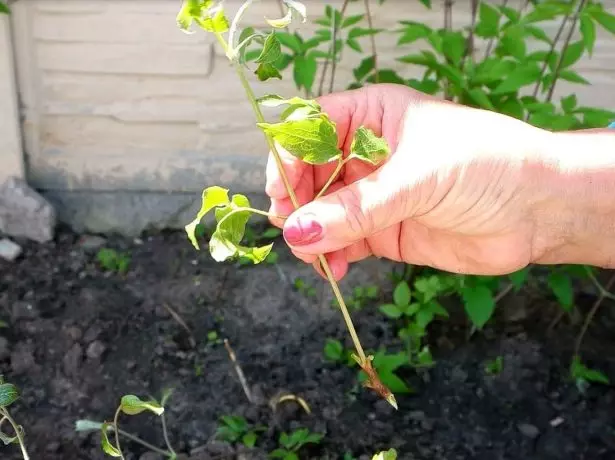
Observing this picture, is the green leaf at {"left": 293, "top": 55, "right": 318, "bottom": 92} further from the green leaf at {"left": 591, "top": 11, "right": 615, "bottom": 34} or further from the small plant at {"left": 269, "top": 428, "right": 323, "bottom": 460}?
the small plant at {"left": 269, "top": 428, "right": 323, "bottom": 460}

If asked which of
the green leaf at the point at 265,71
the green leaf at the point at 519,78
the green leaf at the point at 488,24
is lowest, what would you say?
the green leaf at the point at 519,78

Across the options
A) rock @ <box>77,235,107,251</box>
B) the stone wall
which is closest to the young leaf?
the stone wall

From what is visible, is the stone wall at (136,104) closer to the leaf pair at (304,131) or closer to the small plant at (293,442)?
the small plant at (293,442)

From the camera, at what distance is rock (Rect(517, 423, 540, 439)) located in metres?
1.75

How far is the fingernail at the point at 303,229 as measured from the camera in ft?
3.08

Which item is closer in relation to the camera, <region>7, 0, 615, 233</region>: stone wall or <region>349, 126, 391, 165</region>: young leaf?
<region>349, 126, 391, 165</region>: young leaf

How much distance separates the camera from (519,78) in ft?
5.00

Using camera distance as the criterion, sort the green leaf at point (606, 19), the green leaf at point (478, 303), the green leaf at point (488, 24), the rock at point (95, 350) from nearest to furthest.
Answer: the green leaf at point (606, 19) < the green leaf at point (488, 24) < the green leaf at point (478, 303) < the rock at point (95, 350)

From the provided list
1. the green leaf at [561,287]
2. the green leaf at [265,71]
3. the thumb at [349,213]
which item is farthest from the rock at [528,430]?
the green leaf at [265,71]

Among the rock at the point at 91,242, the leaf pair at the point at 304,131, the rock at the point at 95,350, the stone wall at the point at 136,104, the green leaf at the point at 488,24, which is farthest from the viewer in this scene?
the rock at the point at 91,242

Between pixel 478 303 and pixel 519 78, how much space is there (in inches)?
19.8

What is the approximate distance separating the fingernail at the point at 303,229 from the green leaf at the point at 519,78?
73cm

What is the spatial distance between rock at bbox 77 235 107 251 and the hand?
113 cm

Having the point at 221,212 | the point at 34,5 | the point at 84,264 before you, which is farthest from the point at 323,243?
the point at 34,5
